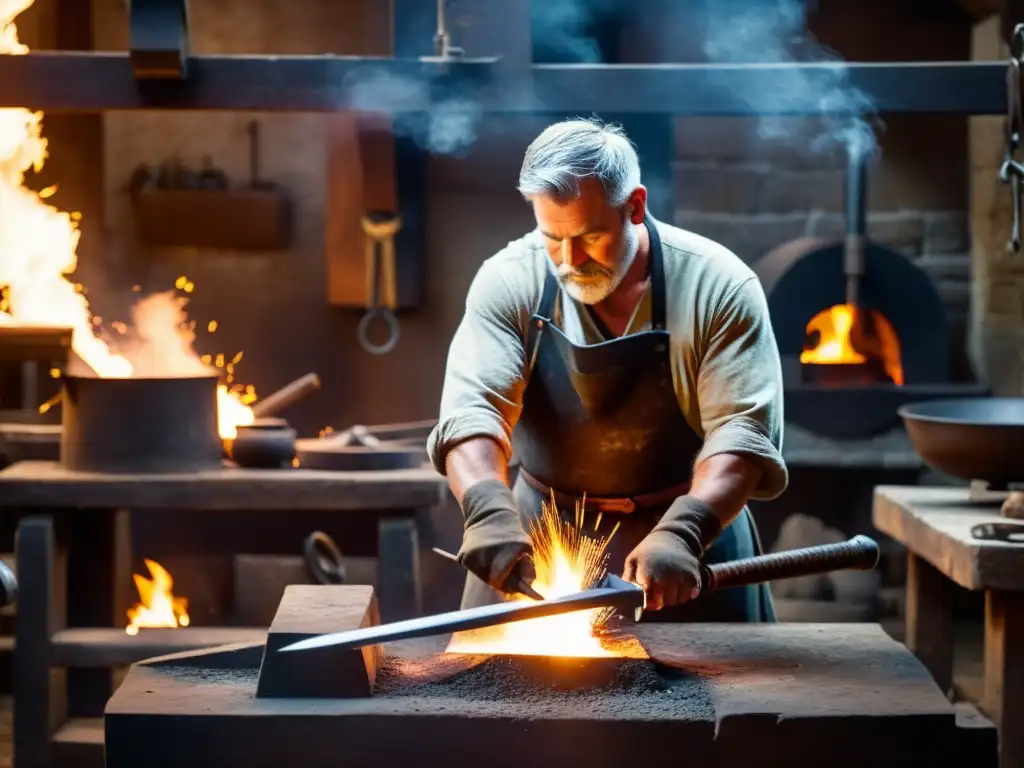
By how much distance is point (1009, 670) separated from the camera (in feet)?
12.7

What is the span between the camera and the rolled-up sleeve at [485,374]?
125 inches

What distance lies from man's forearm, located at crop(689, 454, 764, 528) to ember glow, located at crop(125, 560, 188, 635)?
3.25 meters


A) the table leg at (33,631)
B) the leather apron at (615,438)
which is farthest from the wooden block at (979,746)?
the table leg at (33,631)

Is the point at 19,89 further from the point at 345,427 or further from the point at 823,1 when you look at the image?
the point at 823,1

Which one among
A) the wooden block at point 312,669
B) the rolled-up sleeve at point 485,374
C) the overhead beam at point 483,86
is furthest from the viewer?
the overhead beam at point 483,86

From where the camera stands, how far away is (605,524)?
3.45 meters

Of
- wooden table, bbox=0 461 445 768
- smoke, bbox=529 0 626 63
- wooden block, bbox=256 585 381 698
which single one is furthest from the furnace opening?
wooden block, bbox=256 585 381 698

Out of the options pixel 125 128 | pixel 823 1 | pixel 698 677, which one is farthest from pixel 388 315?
pixel 698 677

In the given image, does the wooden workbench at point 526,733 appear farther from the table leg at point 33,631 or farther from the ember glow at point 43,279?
the ember glow at point 43,279

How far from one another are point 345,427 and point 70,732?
2528mm

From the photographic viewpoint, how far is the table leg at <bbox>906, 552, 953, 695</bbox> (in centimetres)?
445

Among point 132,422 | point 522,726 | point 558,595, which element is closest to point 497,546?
point 558,595

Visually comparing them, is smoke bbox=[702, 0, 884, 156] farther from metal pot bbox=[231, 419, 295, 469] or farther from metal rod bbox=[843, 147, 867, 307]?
metal pot bbox=[231, 419, 295, 469]

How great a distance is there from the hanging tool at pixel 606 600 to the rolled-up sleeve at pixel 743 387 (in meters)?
0.25
